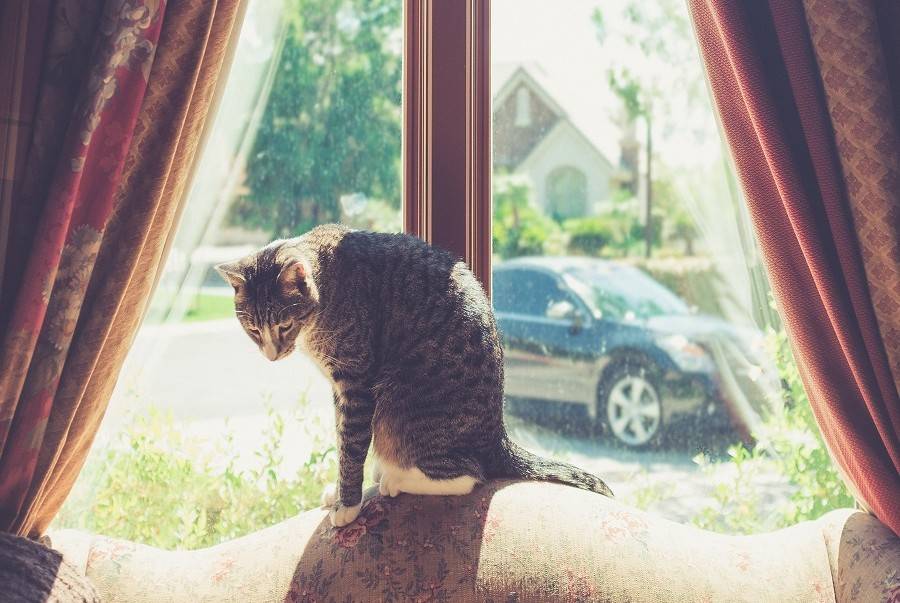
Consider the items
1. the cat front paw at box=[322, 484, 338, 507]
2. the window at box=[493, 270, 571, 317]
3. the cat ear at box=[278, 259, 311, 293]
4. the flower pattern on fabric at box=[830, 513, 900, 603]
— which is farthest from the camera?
the window at box=[493, 270, 571, 317]

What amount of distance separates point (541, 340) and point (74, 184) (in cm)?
100

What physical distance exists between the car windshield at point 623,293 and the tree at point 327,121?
47 cm

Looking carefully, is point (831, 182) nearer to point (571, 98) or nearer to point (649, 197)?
point (649, 197)

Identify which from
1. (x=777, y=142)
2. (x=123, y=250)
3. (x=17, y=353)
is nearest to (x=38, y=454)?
(x=17, y=353)

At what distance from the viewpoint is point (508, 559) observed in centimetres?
125

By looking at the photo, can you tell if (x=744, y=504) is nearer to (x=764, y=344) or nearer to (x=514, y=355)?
(x=764, y=344)

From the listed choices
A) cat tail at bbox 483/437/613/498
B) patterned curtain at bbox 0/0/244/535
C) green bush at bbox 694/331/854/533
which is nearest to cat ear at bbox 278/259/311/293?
patterned curtain at bbox 0/0/244/535

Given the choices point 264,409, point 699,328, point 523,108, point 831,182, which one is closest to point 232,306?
point 264,409

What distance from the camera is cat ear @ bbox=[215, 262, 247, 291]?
4.40 feet

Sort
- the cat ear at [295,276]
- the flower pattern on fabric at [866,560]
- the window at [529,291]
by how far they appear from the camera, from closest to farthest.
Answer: the flower pattern on fabric at [866,560] → the cat ear at [295,276] → the window at [529,291]

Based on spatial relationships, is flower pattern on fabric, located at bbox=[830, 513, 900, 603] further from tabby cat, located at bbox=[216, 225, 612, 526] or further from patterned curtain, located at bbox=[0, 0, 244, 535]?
patterned curtain, located at bbox=[0, 0, 244, 535]

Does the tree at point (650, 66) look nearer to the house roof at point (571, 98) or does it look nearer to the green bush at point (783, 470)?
the house roof at point (571, 98)

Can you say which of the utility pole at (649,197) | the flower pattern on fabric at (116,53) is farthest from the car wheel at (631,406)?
the flower pattern on fabric at (116,53)

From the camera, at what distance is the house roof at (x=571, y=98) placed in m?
1.66
